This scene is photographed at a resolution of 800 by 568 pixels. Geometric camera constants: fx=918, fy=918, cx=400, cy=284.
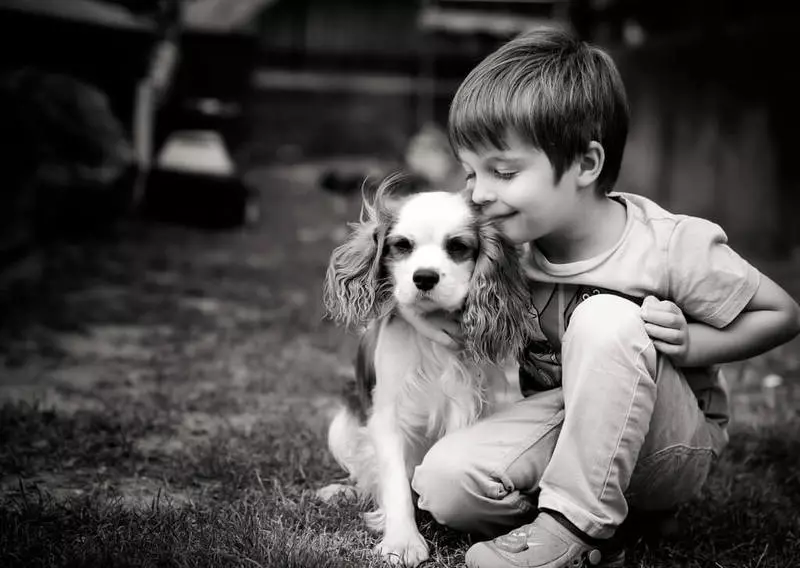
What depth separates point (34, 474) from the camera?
2.61 m

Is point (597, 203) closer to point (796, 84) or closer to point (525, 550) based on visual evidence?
point (525, 550)

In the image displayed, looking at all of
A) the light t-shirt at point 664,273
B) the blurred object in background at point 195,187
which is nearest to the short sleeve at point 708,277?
the light t-shirt at point 664,273

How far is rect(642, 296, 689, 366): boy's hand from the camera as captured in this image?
6.70 feet

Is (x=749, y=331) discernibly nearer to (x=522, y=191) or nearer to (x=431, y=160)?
(x=522, y=191)

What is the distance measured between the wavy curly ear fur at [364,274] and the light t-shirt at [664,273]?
→ 39 cm

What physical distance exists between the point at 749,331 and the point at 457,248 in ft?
2.32

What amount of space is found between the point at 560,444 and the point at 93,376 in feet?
7.43

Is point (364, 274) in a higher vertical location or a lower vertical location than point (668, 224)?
lower

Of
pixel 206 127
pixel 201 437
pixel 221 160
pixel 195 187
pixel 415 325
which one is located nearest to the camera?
pixel 415 325

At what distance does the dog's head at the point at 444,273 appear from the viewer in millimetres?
2195

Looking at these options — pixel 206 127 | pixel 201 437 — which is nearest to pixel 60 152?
pixel 206 127

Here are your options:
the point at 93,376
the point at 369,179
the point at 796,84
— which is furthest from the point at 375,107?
the point at 369,179

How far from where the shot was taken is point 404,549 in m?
2.12

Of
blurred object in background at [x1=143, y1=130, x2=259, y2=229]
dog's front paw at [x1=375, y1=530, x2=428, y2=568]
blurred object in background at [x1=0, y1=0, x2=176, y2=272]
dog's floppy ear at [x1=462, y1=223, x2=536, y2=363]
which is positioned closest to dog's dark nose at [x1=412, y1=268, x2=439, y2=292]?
dog's floppy ear at [x1=462, y1=223, x2=536, y2=363]
